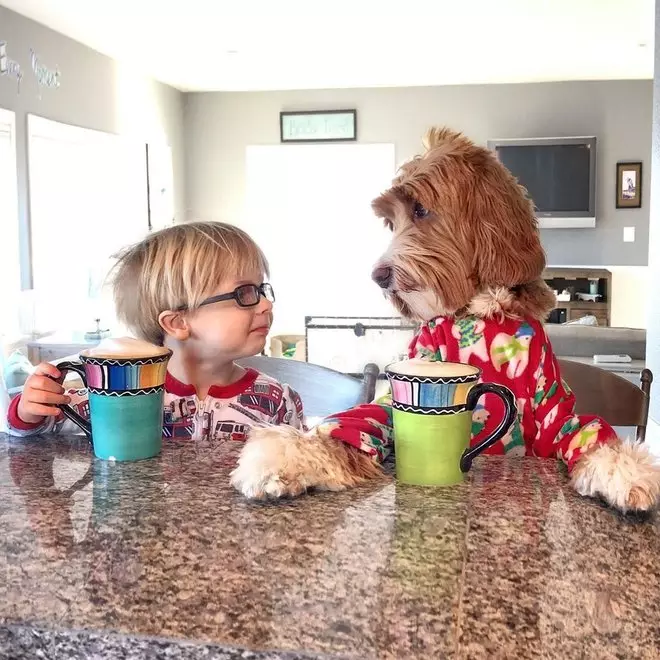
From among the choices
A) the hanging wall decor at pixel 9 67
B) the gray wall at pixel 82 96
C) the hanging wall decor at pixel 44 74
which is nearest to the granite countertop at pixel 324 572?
the gray wall at pixel 82 96

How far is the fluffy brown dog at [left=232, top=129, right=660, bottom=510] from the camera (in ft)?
3.44

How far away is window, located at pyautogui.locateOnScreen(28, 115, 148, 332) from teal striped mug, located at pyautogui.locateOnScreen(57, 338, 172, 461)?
3955mm

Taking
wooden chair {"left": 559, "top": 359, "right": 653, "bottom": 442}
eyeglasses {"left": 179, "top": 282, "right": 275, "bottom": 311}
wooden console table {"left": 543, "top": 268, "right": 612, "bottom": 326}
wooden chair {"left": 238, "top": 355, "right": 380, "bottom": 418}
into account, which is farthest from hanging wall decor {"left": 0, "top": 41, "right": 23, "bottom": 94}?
wooden console table {"left": 543, "top": 268, "right": 612, "bottom": 326}

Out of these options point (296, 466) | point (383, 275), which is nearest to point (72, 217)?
point (383, 275)

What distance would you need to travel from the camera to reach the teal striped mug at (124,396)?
2.81 ft

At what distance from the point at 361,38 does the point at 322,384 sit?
4.43 metres

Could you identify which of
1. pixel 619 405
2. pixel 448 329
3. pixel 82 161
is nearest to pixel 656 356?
pixel 619 405

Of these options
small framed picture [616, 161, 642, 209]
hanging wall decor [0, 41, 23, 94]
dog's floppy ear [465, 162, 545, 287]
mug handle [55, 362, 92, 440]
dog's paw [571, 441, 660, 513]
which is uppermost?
hanging wall decor [0, 41, 23, 94]

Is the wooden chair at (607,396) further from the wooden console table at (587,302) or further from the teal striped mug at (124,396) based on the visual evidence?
the wooden console table at (587,302)

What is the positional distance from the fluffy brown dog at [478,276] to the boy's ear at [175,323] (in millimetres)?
302

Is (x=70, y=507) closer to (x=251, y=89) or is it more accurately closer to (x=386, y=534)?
(x=386, y=534)

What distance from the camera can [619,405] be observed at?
156cm

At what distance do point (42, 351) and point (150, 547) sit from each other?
168 inches

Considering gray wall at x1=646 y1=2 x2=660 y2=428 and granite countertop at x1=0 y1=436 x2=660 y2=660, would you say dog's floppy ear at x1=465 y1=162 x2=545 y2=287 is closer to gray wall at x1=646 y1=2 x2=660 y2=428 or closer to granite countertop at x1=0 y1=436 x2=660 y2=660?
granite countertop at x1=0 y1=436 x2=660 y2=660
